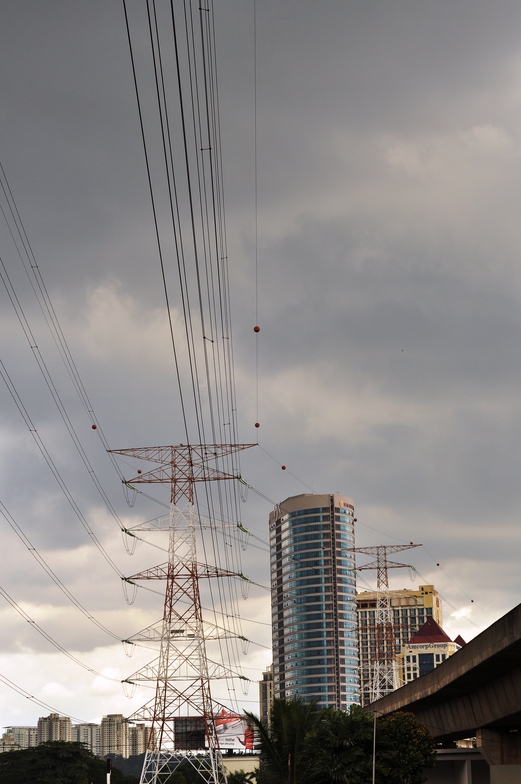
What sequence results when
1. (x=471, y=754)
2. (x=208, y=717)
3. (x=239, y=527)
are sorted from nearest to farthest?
(x=471, y=754) < (x=208, y=717) < (x=239, y=527)

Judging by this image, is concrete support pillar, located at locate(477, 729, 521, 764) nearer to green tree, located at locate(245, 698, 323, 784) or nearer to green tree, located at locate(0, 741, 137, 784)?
green tree, located at locate(245, 698, 323, 784)

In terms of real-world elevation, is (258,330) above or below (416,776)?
→ above

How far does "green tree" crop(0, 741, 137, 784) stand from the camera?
148 m

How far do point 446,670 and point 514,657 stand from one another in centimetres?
1362

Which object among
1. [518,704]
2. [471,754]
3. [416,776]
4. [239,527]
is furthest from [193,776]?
[518,704]

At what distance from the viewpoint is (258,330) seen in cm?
4931

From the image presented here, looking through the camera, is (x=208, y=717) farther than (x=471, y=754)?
Yes

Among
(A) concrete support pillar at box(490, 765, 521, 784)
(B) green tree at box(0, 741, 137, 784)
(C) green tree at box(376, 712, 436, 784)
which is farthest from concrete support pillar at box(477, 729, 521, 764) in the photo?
(B) green tree at box(0, 741, 137, 784)

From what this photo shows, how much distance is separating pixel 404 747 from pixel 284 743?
30.5 ft

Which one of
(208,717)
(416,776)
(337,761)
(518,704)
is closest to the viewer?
(518,704)

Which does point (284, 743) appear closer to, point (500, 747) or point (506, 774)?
point (500, 747)

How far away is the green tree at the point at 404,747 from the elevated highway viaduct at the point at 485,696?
7.26 feet

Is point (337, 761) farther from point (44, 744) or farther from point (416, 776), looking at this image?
point (44, 744)

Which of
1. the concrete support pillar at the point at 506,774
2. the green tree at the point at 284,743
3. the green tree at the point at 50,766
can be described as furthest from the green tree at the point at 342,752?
the green tree at the point at 50,766
